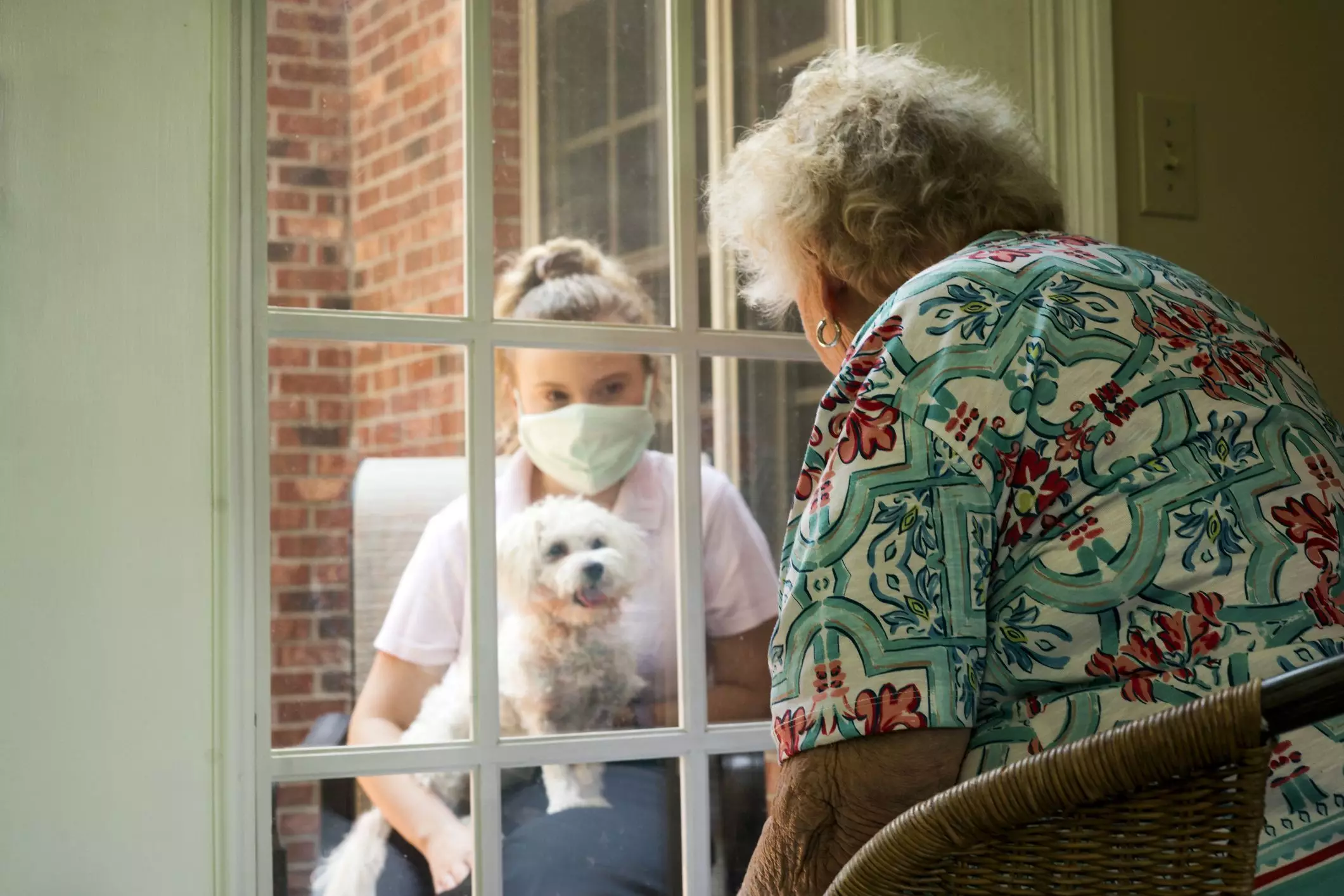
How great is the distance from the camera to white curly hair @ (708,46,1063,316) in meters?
1.29

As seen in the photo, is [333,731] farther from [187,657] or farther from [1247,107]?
[1247,107]

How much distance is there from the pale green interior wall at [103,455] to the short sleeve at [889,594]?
69 cm

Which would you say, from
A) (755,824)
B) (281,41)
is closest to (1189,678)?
(755,824)

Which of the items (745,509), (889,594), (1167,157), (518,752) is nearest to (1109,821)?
(889,594)

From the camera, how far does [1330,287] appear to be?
6.91 ft

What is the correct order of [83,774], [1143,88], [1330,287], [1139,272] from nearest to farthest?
[1139,272], [83,774], [1143,88], [1330,287]

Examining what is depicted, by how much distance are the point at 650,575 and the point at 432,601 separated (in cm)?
29

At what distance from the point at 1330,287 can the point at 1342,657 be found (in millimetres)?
1682

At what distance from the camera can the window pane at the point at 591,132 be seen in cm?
170

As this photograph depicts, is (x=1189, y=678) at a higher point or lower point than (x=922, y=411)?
lower

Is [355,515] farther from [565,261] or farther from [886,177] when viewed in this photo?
[886,177]

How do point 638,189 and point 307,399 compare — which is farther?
point 638,189

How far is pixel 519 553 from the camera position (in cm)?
168

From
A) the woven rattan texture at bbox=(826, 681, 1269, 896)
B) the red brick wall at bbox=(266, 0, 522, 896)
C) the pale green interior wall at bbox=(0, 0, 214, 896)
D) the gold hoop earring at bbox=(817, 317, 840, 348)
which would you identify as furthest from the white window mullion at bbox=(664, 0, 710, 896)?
the woven rattan texture at bbox=(826, 681, 1269, 896)
